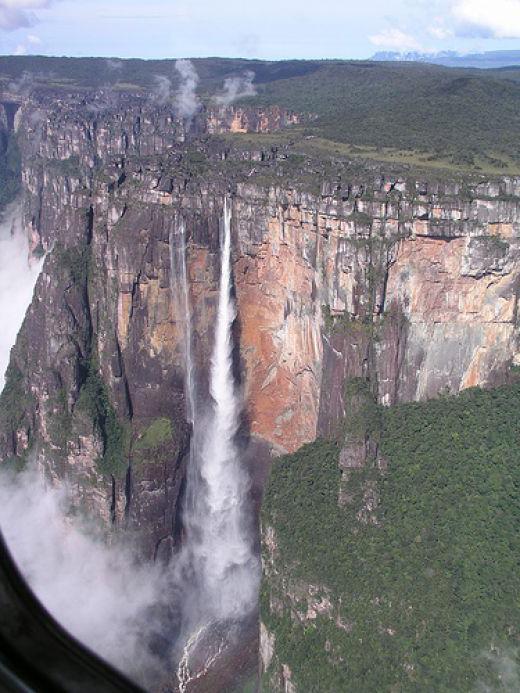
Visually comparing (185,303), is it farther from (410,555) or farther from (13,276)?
Answer: (13,276)

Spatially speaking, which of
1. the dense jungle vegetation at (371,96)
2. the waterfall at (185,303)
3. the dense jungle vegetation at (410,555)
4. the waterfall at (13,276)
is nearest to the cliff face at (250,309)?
the waterfall at (185,303)

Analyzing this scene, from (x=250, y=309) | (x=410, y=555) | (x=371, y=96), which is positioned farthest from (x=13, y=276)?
(x=410, y=555)

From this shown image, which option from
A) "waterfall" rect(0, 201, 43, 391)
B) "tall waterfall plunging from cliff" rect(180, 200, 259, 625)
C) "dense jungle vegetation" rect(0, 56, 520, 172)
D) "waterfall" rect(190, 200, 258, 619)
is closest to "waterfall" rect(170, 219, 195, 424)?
"tall waterfall plunging from cliff" rect(180, 200, 259, 625)

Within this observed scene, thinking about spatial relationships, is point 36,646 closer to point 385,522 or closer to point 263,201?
point 385,522

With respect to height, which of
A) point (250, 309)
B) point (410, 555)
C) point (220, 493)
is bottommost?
point (220, 493)

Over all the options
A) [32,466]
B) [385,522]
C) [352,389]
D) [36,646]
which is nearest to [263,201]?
[352,389]

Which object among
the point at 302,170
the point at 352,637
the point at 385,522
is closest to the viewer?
the point at 352,637

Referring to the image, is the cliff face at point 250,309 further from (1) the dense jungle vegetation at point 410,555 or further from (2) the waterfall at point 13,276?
(2) the waterfall at point 13,276
